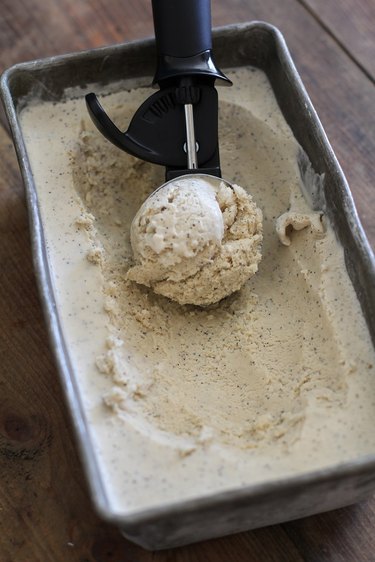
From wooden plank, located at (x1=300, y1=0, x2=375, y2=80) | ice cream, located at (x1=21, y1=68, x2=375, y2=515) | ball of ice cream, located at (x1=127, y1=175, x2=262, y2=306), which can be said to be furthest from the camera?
wooden plank, located at (x1=300, y1=0, x2=375, y2=80)

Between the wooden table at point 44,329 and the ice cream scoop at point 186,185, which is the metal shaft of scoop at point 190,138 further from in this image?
the wooden table at point 44,329

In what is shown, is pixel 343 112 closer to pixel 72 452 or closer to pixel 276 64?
pixel 276 64

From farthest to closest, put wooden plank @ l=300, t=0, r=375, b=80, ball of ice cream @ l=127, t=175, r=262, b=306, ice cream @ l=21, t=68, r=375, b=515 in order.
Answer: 1. wooden plank @ l=300, t=0, r=375, b=80
2. ball of ice cream @ l=127, t=175, r=262, b=306
3. ice cream @ l=21, t=68, r=375, b=515

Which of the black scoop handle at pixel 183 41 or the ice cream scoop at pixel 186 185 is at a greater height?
the black scoop handle at pixel 183 41

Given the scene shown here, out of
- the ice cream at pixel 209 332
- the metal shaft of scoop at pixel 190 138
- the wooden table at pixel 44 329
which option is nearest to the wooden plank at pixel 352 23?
the wooden table at pixel 44 329

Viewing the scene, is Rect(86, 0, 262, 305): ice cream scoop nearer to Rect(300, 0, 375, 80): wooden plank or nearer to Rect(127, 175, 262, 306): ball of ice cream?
Rect(127, 175, 262, 306): ball of ice cream

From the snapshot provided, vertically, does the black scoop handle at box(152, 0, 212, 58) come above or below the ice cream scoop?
above

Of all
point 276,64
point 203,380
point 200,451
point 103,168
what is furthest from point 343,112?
point 200,451

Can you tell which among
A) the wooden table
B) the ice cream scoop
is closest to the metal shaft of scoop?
the ice cream scoop
